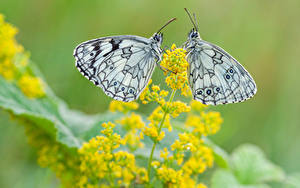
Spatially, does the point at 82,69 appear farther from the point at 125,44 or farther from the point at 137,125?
the point at 137,125

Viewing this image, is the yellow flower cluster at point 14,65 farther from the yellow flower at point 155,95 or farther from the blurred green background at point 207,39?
the yellow flower at point 155,95

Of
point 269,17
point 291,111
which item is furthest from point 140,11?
point 291,111

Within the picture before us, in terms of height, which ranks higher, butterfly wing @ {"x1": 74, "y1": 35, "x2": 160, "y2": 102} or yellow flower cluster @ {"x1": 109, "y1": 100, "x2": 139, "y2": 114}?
butterfly wing @ {"x1": 74, "y1": 35, "x2": 160, "y2": 102}

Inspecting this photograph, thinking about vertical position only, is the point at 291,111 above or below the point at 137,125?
above

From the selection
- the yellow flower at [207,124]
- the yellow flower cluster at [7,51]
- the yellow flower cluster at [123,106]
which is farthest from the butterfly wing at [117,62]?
the yellow flower cluster at [7,51]

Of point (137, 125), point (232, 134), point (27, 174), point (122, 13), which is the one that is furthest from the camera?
point (122, 13)

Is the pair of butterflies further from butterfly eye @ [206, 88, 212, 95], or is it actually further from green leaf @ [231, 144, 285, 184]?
green leaf @ [231, 144, 285, 184]

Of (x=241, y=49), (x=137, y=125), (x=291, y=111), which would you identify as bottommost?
(x=137, y=125)

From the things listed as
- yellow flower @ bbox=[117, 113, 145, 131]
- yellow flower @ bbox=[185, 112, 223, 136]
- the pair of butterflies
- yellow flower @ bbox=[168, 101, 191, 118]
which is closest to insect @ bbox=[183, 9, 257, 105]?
the pair of butterflies
